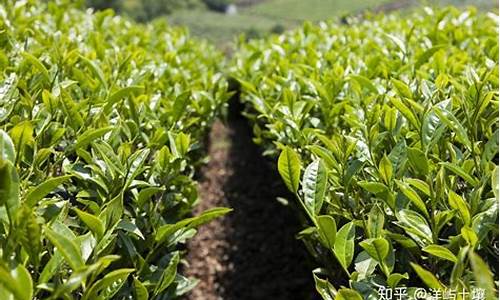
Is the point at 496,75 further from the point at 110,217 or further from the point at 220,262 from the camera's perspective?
the point at 220,262

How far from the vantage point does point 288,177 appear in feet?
5.91

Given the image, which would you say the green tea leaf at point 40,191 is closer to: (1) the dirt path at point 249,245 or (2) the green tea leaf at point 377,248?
(2) the green tea leaf at point 377,248

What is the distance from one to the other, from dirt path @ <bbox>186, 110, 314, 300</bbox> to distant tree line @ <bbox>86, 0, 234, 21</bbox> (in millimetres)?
13708

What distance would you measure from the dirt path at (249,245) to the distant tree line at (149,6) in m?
13.7

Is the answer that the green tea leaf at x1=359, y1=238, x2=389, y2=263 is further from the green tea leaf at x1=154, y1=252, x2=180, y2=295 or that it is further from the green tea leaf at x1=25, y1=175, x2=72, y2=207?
the green tea leaf at x1=25, y1=175, x2=72, y2=207

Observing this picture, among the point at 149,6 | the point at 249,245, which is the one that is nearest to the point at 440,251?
the point at 249,245

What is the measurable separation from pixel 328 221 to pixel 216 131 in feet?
20.5

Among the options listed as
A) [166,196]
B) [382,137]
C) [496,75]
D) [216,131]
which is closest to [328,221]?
[382,137]

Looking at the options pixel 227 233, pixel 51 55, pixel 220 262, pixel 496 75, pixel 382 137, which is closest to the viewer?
pixel 382 137

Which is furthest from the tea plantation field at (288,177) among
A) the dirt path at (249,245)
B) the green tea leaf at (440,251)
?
the dirt path at (249,245)

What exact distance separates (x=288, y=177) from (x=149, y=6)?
835 inches

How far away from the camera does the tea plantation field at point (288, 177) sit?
1.47m

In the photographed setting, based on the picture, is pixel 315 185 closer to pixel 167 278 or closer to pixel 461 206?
pixel 461 206

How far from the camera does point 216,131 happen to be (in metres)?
7.82
